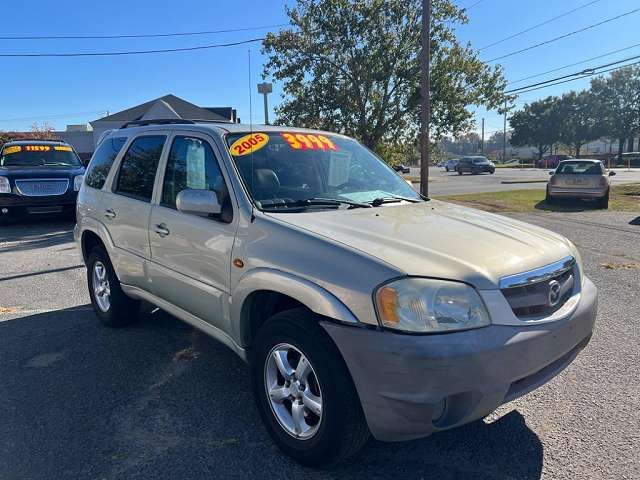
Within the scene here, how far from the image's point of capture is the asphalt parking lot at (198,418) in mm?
2695

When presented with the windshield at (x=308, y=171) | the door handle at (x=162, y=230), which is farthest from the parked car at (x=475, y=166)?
the door handle at (x=162, y=230)

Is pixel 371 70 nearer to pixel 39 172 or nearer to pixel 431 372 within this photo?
pixel 39 172

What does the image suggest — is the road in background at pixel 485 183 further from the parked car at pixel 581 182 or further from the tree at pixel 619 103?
the tree at pixel 619 103

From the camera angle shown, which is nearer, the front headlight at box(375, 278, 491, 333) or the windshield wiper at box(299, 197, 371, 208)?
the front headlight at box(375, 278, 491, 333)

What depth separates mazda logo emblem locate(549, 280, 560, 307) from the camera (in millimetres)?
2621

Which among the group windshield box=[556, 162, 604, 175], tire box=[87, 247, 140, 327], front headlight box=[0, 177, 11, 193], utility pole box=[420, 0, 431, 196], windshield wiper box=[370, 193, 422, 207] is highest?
utility pole box=[420, 0, 431, 196]

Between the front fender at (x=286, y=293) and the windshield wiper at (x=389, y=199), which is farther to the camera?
the windshield wiper at (x=389, y=199)

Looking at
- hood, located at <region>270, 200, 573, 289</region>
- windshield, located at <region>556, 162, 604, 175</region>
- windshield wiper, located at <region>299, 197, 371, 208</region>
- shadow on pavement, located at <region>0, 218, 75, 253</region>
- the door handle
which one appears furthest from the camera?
windshield, located at <region>556, 162, 604, 175</region>

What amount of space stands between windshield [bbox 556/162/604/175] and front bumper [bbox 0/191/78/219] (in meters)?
14.2

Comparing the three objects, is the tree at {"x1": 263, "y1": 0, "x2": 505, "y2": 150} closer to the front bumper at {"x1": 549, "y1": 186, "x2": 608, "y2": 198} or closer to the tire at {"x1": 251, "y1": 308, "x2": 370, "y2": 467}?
the front bumper at {"x1": 549, "y1": 186, "x2": 608, "y2": 198}

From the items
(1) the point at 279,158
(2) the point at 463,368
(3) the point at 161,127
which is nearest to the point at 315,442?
(2) the point at 463,368

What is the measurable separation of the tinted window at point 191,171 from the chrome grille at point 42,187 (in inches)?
342

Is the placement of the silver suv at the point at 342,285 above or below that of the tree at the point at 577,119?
below

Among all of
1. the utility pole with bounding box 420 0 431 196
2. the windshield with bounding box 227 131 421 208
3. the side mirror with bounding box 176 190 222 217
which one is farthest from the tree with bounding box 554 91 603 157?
the side mirror with bounding box 176 190 222 217
